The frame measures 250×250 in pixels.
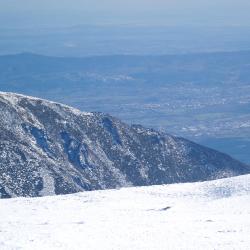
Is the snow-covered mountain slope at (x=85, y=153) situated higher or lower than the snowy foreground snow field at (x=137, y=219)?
lower

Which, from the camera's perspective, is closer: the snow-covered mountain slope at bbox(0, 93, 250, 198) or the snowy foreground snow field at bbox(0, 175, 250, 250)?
the snowy foreground snow field at bbox(0, 175, 250, 250)

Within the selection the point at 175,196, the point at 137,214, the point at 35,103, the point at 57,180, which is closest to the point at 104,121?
the point at 35,103

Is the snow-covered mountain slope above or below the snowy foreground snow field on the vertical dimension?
below

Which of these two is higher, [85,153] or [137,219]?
[137,219]

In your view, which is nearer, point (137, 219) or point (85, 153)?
point (137, 219)

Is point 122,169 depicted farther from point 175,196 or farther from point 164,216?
point 164,216

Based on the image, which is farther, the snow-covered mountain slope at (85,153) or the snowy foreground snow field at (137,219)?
the snow-covered mountain slope at (85,153)
